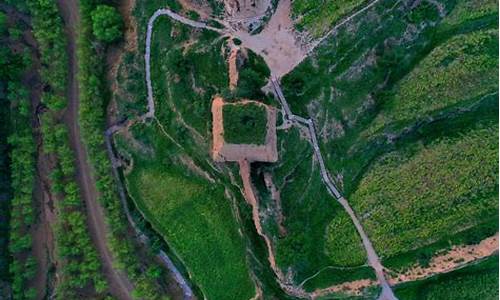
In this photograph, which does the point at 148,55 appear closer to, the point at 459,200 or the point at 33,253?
the point at 33,253

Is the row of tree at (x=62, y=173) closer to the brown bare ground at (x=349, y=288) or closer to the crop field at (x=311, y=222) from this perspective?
the crop field at (x=311, y=222)

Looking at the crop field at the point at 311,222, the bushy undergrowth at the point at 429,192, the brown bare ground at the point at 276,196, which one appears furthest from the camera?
the brown bare ground at the point at 276,196

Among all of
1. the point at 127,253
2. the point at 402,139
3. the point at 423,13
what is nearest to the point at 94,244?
the point at 127,253

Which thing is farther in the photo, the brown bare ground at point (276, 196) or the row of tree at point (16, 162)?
the row of tree at point (16, 162)

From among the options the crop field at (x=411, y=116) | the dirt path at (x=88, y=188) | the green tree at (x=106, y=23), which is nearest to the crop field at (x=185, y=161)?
the green tree at (x=106, y=23)

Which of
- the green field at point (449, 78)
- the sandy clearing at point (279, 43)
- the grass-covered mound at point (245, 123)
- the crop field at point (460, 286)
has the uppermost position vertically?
the sandy clearing at point (279, 43)

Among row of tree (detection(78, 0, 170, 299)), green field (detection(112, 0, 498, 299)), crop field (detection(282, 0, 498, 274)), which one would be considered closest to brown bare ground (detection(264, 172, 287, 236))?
green field (detection(112, 0, 498, 299))
